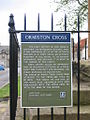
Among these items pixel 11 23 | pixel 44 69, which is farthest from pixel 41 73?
pixel 11 23

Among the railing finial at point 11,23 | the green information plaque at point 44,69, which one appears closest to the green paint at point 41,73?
the green information plaque at point 44,69

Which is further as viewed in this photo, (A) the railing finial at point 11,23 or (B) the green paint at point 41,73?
(A) the railing finial at point 11,23

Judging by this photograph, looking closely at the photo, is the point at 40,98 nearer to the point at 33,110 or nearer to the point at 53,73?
the point at 53,73

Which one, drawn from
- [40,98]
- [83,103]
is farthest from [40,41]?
[83,103]

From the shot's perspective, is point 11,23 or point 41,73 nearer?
point 41,73

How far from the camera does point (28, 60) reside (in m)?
4.02

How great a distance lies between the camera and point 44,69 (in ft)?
13.2

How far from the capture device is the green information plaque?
13.1 ft

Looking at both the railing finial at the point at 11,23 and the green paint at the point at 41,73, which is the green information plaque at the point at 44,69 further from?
the railing finial at the point at 11,23

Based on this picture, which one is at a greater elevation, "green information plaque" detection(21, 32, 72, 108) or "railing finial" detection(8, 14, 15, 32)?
"railing finial" detection(8, 14, 15, 32)

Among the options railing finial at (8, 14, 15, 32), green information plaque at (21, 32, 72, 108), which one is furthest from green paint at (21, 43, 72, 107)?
railing finial at (8, 14, 15, 32)

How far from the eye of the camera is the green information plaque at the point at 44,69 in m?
4.01

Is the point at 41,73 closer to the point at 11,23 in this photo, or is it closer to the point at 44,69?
the point at 44,69

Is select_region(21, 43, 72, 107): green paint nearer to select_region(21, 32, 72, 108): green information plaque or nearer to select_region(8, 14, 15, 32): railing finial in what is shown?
select_region(21, 32, 72, 108): green information plaque
